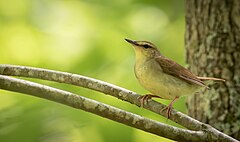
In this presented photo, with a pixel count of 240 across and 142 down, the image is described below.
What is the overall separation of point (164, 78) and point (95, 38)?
4.65 ft

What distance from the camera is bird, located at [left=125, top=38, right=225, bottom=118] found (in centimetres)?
394

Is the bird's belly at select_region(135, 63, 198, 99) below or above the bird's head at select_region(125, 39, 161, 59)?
below

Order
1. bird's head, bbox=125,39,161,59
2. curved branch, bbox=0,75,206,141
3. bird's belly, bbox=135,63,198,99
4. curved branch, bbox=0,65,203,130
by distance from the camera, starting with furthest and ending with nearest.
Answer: bird's head, bbox=125,39,161,59 < bird's belly, bbox=135,63,198,99 < curved branch, bbox=0,65,203,130 < curved branch, bbox=0,75,206,141

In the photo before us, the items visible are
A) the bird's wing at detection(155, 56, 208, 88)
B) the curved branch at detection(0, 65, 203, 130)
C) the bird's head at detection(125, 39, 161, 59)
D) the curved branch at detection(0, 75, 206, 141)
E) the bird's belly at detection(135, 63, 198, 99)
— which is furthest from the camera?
the bird's head at detection(125, 39, 161, 59)

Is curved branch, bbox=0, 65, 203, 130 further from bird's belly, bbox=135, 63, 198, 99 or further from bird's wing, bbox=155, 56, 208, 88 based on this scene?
bird's wing, bbox=155, 56, 208, 88

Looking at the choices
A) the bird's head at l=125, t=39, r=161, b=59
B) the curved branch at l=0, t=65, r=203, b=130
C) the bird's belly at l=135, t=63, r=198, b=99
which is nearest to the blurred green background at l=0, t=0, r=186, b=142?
the curved branch at l=0, t=65, r=203, b=130

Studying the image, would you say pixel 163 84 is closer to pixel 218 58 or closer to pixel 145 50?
pixel 145 50

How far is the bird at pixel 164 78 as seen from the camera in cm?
394

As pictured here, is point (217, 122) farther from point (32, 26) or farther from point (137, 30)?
point (32, 26)

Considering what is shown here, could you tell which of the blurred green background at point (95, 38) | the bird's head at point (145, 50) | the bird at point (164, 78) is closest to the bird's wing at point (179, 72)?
the bird at point (164, 78)

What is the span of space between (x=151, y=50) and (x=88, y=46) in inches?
36.9

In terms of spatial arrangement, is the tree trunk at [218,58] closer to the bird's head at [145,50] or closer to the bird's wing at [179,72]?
the bird's wing at [179,72]

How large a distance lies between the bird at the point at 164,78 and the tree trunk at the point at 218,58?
163 millimetres

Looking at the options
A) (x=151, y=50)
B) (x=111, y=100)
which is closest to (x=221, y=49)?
(x=151, y=50)
